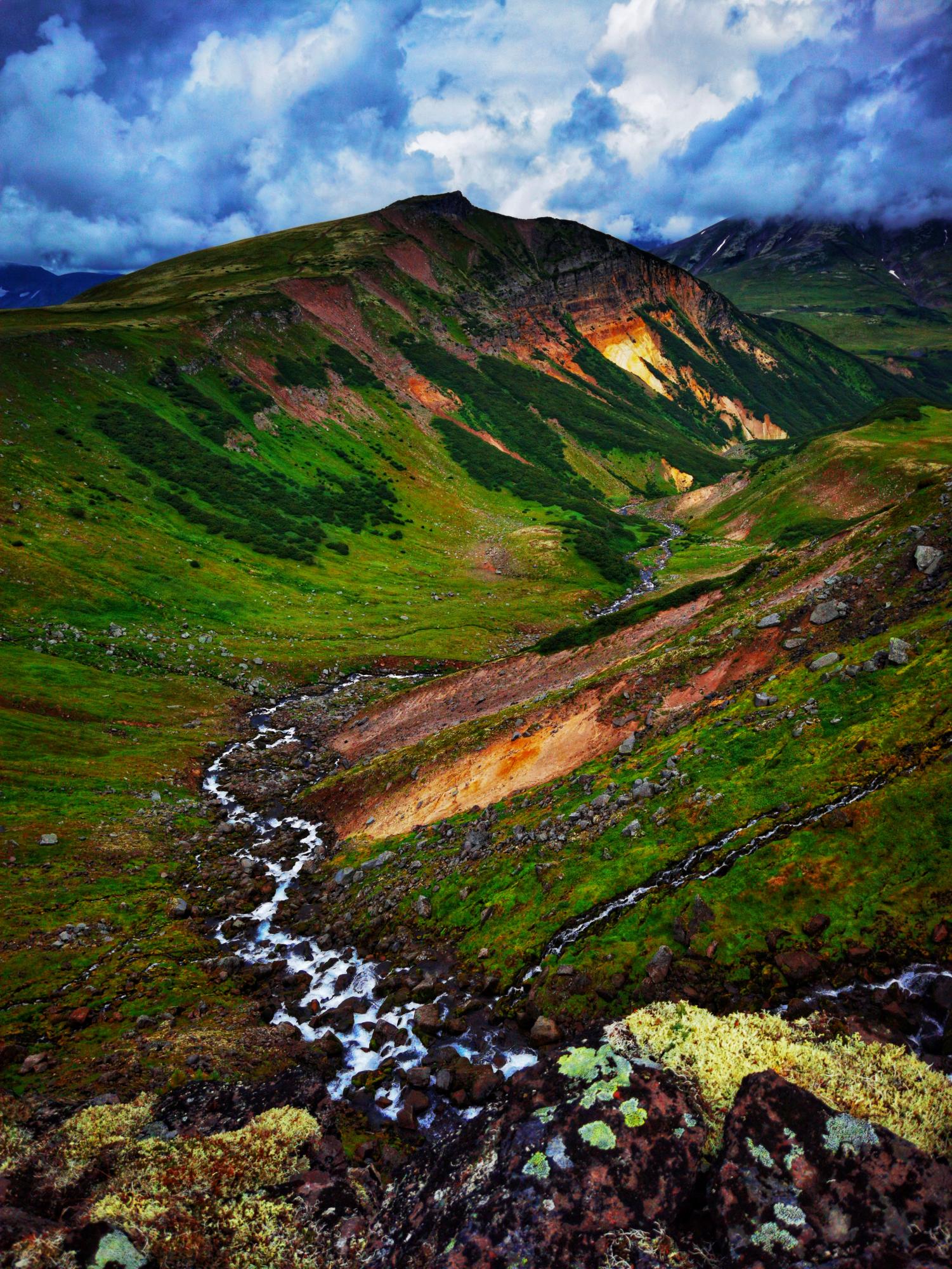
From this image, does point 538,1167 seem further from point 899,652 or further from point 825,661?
point 825,661

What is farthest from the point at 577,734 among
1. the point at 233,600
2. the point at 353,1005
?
the point at 233,600

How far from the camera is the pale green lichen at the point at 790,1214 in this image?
336 inches

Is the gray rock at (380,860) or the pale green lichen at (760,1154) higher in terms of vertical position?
the gray rock at (380,860)

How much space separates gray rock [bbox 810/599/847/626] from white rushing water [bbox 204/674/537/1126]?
2227cm

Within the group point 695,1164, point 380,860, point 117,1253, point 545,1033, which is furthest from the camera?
point 380,860

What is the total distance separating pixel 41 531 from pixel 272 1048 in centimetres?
7567

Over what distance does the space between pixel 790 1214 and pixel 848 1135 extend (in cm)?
132

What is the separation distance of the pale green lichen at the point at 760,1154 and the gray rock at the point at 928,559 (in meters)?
25.3

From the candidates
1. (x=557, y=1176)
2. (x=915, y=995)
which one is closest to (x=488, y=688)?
(x=915, y=995)

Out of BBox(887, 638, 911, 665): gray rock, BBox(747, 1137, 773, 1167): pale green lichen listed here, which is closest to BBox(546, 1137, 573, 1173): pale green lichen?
BBox(747, 1137, 773, 1167): pale green lichen

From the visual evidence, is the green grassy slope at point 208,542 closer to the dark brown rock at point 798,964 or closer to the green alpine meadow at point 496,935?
the green alpine meadow at point 496,935

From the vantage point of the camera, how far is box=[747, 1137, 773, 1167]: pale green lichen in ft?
30.2

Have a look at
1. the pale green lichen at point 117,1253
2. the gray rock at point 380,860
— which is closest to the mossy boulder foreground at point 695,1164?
the pale green lichen at point 117,1253

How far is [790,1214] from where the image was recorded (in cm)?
863
